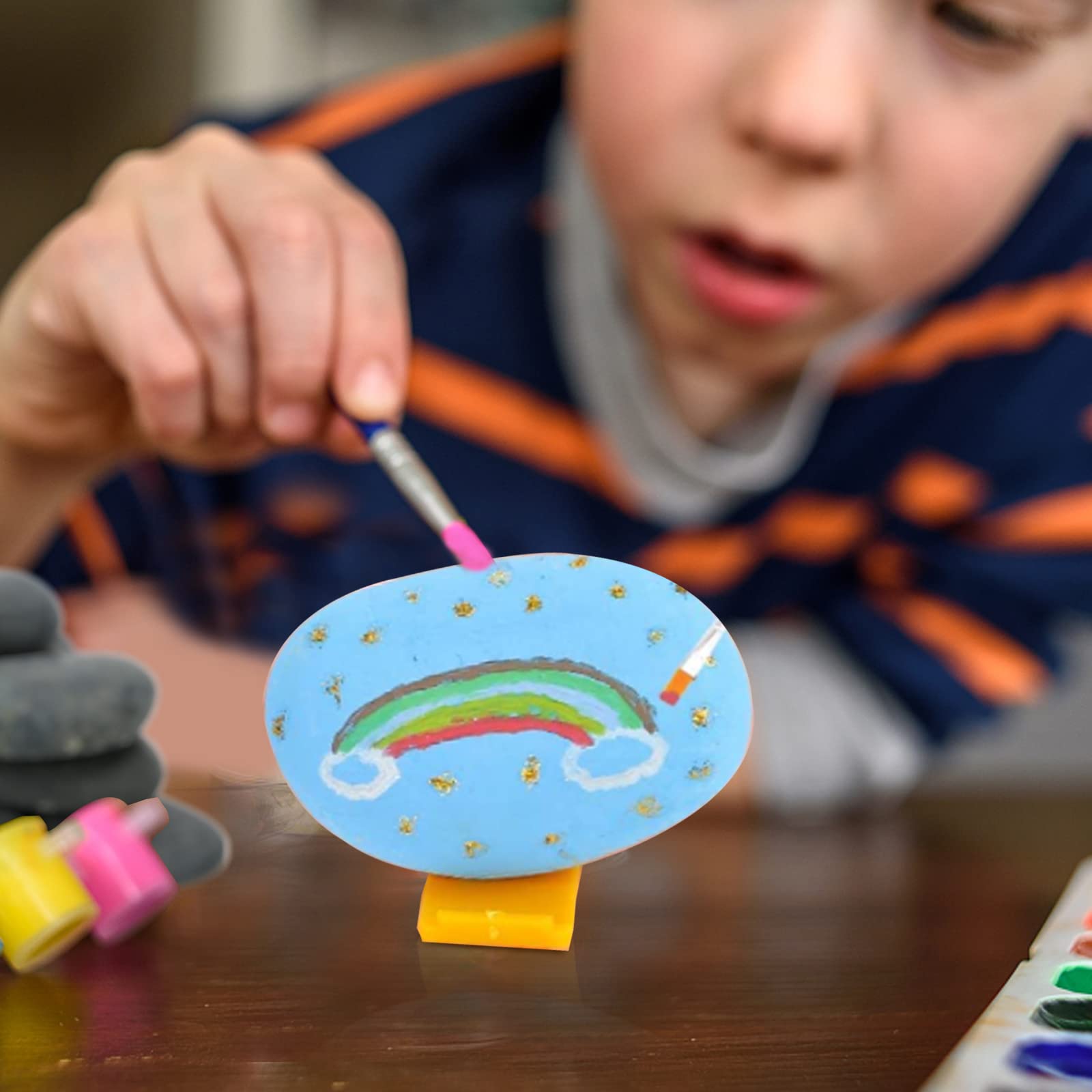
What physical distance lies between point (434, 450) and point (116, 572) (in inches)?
9.0

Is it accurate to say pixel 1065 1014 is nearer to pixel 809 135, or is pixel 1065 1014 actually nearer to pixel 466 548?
pixel 466 548

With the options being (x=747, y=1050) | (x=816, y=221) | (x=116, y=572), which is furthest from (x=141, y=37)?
(x=747, y=1050)

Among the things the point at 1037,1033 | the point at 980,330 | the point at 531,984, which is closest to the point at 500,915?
the point at 531,984

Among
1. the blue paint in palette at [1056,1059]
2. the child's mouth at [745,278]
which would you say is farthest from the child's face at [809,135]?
the blue paint in palette at [1056,1059]

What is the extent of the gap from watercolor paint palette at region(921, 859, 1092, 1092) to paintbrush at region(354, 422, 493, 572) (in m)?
0.16

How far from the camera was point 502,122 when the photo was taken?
0.85 metres

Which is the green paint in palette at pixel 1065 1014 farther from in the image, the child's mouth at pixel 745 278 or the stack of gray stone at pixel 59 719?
the child's mouth at pixel 745 278

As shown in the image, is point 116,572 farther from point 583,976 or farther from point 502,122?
point 583,976

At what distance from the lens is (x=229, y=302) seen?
1.45 feet

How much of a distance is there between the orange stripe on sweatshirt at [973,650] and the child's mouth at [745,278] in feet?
0.83

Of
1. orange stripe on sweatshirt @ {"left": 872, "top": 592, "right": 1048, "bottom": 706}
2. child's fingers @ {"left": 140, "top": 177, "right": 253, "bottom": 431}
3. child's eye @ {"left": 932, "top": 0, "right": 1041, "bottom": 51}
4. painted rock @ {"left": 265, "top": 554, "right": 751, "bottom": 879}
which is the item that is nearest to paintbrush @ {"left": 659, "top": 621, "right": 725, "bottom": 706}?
painted rock @ {"left": 265, "top": 554, "right": 751, "bottom": 879}

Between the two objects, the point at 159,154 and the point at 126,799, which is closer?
the point at 126,799

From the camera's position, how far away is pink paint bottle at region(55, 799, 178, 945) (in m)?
0.30

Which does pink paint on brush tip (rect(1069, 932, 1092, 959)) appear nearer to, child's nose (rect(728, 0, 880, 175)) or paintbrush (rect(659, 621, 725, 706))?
paintbrush (rect(659, 621, 725, 706))
